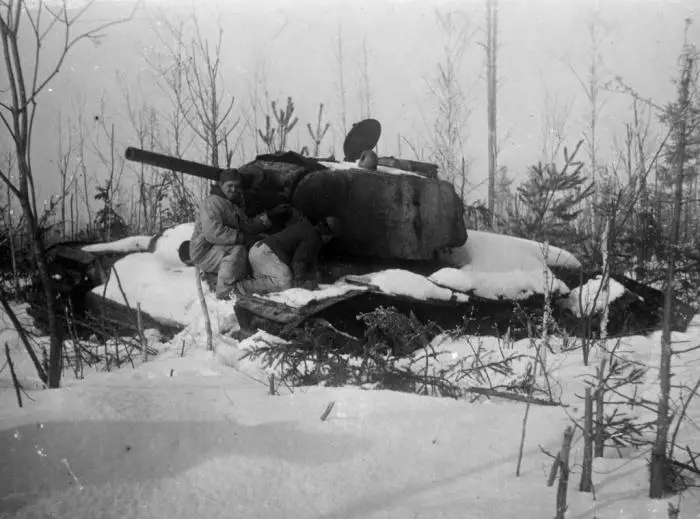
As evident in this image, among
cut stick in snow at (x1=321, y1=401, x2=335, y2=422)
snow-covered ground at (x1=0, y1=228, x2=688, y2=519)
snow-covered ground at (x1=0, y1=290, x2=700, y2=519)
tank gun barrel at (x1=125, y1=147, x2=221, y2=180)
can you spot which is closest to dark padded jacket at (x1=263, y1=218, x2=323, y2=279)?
tank gun barrel at (x1=125, y1=147, x2=221, y2=180)

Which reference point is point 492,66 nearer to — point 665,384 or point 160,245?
point 160,245

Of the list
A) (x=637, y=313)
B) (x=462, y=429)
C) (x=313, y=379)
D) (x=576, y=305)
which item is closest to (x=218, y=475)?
(x=462, y=429)

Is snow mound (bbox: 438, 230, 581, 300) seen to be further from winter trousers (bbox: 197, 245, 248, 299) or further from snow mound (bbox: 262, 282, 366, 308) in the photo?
winter trousers (bbox: 197, 245, 248, 299)

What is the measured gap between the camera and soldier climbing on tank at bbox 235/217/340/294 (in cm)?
523

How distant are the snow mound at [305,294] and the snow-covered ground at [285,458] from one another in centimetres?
238

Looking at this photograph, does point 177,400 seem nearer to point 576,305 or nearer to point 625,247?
point 576,305

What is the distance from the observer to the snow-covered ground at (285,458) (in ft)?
4.75

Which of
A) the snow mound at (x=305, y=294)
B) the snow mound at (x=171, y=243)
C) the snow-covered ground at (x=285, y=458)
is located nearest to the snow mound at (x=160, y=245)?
the snow mound at (x=171, y=243)

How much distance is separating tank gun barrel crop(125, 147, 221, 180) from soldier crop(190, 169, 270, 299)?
42 centimetres

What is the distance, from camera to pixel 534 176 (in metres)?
8.96

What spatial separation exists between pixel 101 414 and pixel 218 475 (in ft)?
1.50

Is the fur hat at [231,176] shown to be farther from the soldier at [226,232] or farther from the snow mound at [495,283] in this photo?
the snow mound at [495,283]

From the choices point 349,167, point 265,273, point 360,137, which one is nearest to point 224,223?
point 265,273

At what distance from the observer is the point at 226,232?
5527 mm
